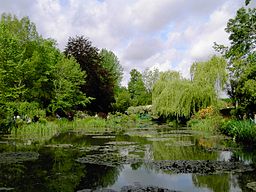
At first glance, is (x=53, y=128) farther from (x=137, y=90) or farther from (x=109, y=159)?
(x=137, y=90)

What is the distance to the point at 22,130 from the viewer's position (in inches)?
790

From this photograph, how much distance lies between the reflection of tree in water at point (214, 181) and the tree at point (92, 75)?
87.1 feet

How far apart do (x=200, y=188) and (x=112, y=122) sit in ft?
86.6

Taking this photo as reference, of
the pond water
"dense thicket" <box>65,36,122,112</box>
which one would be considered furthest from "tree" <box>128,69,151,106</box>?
the pond water

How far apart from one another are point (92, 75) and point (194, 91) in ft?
37.2

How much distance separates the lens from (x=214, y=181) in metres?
7.52

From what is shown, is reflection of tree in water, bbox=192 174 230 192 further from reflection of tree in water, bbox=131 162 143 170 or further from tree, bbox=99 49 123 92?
tree, bbox=99 49 123 92

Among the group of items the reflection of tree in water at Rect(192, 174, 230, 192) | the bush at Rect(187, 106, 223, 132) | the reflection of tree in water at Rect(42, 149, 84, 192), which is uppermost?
the bush at Rect(187, 106, 223, 132)

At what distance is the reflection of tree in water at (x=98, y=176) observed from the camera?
741 centimetres

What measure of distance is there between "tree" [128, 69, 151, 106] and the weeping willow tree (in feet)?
95.5

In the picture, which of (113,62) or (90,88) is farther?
(113,62)

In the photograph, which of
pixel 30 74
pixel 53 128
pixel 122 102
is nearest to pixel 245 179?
pixel 53 128

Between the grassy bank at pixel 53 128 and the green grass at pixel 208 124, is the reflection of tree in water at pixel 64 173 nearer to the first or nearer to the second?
the grassy bank at pixel 53 128

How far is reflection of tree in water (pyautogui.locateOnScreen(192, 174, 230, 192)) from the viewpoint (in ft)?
22.9
